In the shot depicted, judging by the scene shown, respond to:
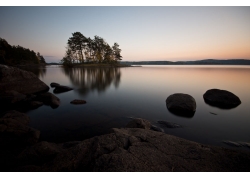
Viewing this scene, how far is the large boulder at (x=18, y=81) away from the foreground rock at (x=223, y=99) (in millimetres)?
19643

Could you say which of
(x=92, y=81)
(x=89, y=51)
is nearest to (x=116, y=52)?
(x=89, y=51)

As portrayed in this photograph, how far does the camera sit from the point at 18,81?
38.4 feet

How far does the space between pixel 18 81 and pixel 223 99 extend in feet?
70.1

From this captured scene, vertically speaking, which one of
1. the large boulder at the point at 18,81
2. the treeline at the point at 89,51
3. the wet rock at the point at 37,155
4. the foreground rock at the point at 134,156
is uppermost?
A: the treeline at the point at 89,51

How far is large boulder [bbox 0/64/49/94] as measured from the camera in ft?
35.4

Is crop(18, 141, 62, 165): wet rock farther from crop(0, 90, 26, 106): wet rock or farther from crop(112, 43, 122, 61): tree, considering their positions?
crop(112, 43, 122, 61): tree

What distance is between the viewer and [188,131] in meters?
6.16

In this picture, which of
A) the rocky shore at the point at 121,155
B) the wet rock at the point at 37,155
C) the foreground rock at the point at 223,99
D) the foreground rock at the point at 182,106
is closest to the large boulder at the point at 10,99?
the rocky shore at the point at 121,155

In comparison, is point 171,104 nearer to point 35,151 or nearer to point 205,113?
point 205,113

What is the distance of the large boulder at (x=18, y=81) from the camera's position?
Result: 10.8 m

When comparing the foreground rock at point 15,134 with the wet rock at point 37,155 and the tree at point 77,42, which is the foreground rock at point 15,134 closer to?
the wet rock at point 37,155

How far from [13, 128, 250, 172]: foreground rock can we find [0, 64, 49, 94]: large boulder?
446 inches

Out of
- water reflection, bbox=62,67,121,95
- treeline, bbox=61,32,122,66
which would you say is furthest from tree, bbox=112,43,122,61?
water reflection, bbox=62,67,121,95

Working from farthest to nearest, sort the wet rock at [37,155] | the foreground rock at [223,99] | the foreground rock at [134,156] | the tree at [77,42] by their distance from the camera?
the tree at [77,42] < the foreground rock at [223,99] < the wet rock at [37,155] < the foreground rock at [134,156]
